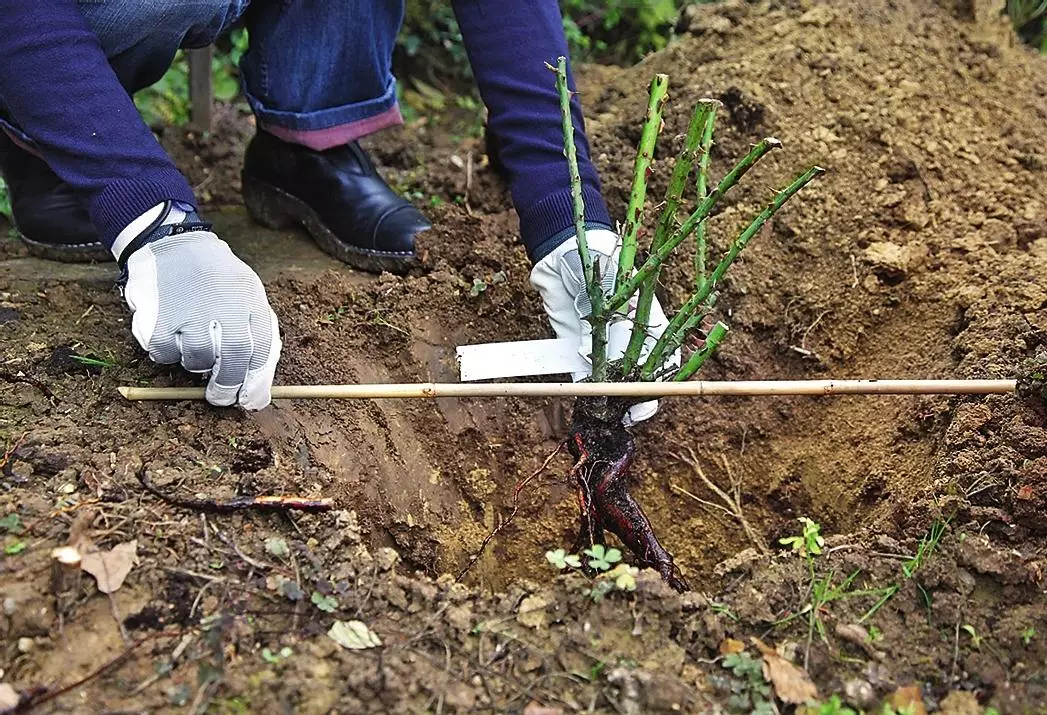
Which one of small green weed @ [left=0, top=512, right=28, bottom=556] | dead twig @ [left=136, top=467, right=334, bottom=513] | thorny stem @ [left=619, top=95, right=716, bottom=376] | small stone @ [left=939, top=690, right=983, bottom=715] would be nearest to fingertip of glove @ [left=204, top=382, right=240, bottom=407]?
dead twig @ [left=136, top=467, right=334, bottom=513]

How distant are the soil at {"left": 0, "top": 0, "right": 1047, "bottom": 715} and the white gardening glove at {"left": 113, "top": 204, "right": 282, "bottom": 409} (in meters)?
0.10

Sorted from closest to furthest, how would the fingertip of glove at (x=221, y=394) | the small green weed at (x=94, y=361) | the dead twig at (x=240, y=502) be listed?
the dead twig at (x=240, y=502) → the fingertip of glove at (x=221, y=394) → the small green weed at (x=94, y=361)

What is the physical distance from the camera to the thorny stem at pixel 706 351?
189 centimetres

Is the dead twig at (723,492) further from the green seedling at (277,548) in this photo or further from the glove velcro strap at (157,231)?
the glove velcro strap at (157,231)

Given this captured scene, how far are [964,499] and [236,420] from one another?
4.61ft

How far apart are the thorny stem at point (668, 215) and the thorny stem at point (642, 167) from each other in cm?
1

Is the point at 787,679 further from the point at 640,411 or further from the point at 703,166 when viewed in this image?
the point at 703,166

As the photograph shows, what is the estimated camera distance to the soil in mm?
1460

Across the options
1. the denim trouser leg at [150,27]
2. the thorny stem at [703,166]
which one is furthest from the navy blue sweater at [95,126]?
the thorny stem at [703,166]

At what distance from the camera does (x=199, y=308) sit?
1.86m

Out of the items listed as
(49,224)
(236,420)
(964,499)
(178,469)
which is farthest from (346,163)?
(964,499)

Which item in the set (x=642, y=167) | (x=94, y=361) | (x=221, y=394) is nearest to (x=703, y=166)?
(x=642, y=167)

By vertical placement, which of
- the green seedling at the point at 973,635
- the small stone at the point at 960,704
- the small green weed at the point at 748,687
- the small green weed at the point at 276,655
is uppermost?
the green seedling at the point at 973,635

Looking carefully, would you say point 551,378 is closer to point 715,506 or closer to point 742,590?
point 715,506
